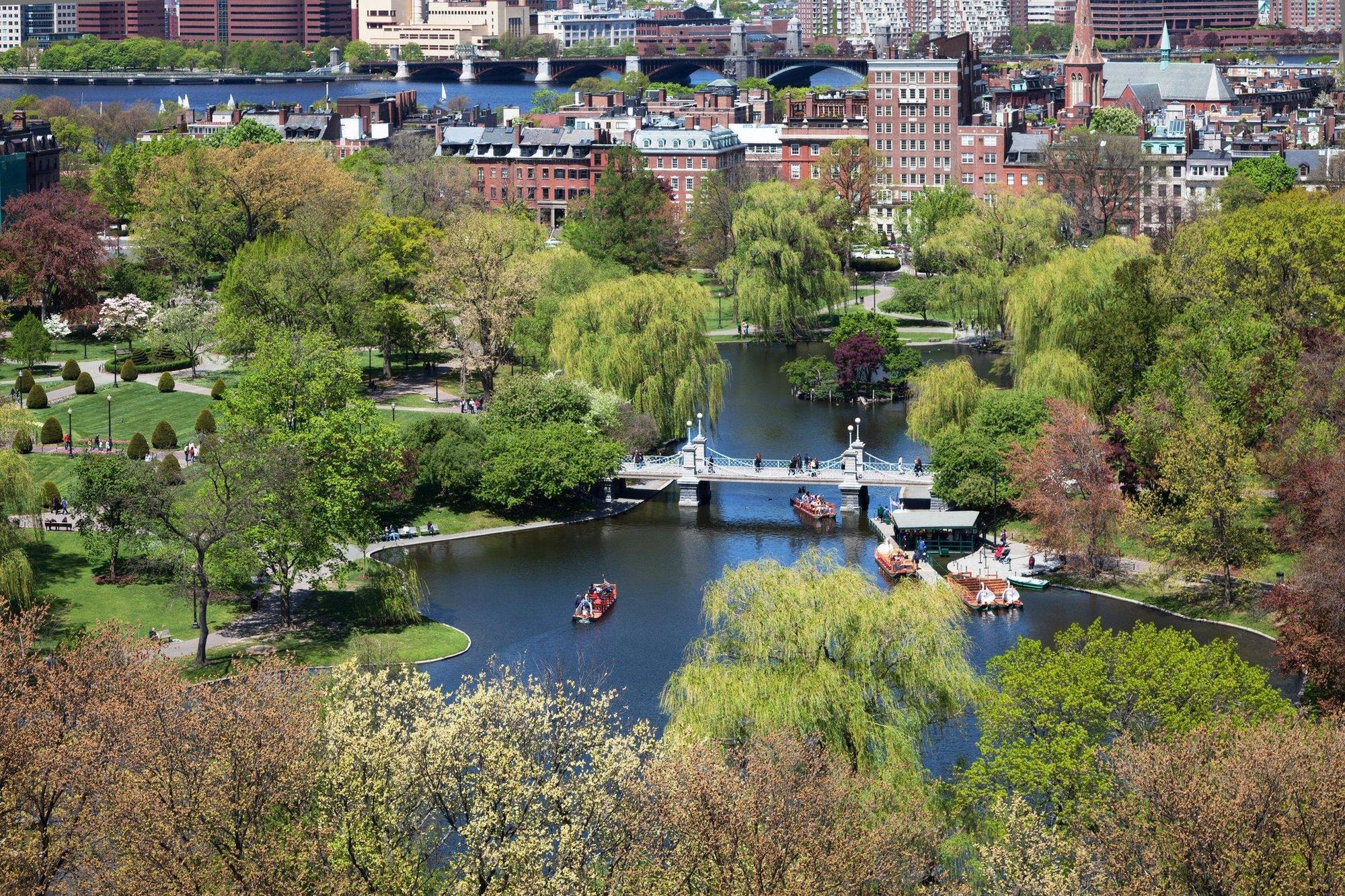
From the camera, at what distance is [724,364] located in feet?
305

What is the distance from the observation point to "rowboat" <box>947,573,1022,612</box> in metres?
68.8

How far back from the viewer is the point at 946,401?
83.1 m

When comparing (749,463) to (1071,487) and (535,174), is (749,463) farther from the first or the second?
(535,174)

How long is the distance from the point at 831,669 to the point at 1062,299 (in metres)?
44.3

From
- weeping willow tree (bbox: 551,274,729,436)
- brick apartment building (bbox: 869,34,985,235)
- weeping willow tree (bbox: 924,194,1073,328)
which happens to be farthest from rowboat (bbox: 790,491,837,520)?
brick apartment building (bbox: 869,34,985,235)

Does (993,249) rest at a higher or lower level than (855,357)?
higher

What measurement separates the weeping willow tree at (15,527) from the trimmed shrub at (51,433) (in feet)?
46.8

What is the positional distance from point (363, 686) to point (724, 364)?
49.1 meters

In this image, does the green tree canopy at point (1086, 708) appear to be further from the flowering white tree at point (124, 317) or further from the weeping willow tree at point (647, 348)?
the flowering white tree at point (124, 317)

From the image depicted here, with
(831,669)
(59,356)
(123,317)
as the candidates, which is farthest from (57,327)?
(831,669)

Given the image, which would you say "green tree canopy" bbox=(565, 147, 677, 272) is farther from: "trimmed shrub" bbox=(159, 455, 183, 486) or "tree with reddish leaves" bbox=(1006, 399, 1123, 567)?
"tree with reddish leaves" bbox=(1006, 399, 1123, 567)

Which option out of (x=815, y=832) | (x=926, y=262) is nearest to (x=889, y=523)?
(x=815, y=832)

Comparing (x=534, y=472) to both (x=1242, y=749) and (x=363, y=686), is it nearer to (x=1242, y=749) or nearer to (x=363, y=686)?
(x=363, y=686)

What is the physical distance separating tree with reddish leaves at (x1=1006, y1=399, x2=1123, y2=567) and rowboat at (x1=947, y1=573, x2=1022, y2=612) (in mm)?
2896
